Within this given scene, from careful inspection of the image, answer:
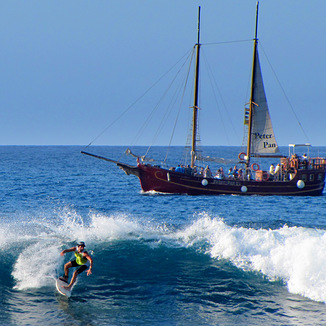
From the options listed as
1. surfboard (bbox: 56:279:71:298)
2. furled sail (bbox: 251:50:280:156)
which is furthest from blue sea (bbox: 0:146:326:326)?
furled sail (bbox: 251:50:280:156)

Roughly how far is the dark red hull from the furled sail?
16.4ft

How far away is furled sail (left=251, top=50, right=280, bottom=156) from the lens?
2095 inches

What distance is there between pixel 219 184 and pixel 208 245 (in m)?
25.8

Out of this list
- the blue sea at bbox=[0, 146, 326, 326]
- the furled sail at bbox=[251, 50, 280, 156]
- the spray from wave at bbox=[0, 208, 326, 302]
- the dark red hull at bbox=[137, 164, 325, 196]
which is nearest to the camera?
the blue sea at bbox=[0, 146, 326, 326]

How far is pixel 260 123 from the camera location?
53562mm

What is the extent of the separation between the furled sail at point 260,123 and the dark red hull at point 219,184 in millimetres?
5005

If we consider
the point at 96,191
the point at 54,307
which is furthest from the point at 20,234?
the point at 96,191

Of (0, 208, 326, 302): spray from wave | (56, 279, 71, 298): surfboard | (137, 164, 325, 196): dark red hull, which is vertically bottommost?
(56, 279, 71, 298): surfboard

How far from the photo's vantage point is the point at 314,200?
47.3 meters

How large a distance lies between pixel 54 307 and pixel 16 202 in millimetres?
28815

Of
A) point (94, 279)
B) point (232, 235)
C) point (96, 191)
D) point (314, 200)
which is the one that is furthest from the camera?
point (96, 191)

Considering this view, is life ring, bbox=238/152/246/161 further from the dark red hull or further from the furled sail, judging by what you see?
the dark red hull

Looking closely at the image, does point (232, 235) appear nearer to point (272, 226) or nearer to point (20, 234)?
point (272, 226)

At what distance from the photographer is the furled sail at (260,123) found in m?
53.2
